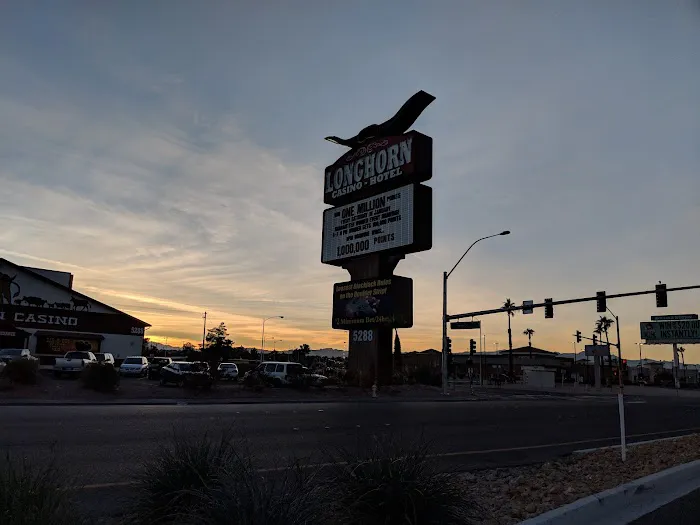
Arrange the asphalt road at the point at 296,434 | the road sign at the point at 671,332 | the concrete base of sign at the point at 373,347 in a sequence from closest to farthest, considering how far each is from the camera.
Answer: the asphalt road at the point at 296,434 → the concrete base of sign at the point at 373,347 → the road sign at the point at 671,332

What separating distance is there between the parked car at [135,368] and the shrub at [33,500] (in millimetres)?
37686

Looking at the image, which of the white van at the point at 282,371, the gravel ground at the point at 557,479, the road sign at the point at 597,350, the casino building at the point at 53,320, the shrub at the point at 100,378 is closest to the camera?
the gravel ground at the point at 557,479

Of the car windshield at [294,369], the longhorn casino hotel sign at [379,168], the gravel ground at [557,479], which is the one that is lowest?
the gravel ground at [557,479]

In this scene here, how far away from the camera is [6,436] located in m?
11.1

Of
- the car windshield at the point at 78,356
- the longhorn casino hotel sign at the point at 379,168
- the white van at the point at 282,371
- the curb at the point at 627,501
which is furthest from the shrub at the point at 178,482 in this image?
the car windshield at the point at 78,356

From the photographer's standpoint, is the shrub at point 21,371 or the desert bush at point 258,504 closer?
the desert bush at point 258,504

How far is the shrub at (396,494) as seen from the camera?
16.3 feet

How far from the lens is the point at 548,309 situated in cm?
3725

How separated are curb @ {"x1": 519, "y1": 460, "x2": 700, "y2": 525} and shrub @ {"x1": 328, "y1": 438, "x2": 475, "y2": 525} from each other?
0.74m

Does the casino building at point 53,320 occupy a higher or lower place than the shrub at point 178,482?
higher

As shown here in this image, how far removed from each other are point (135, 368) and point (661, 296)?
32906 mm

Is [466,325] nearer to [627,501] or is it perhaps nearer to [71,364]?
[71,364]

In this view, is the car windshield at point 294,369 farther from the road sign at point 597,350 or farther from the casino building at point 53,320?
the casino building at point 53,320

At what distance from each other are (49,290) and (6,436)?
171 ft
